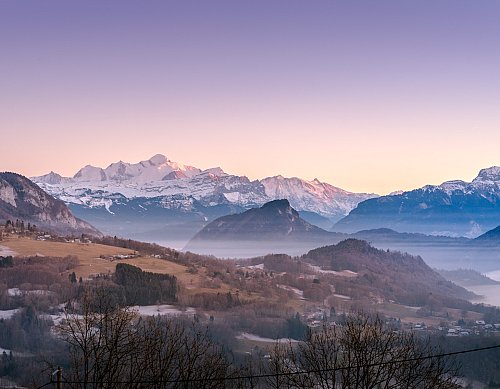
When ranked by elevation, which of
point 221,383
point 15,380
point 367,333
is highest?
point 367,333

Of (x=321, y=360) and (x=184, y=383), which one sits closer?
(x=184, y=383)

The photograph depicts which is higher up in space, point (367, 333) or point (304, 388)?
point (367, 333)

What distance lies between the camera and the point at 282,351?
6141cm

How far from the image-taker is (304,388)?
45156 mm

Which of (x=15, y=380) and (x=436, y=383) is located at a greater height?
(x=436, y=383)

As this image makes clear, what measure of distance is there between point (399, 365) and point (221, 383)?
12.5 metres

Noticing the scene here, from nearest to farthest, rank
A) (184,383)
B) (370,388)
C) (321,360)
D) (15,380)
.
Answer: (370,388) → (184,383) → (321,360) → (15,380)

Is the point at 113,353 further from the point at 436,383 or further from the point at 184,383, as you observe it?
the point at 436,383

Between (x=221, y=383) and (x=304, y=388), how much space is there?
654 cm

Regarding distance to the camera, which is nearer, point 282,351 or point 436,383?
point 436,383

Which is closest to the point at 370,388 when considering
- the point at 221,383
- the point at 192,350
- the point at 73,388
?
the point at 221,383

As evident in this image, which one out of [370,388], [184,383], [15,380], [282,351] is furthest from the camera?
[15,380]

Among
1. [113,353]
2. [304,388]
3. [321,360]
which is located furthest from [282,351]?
[113,353]

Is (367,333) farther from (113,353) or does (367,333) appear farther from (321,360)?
(113,353)
